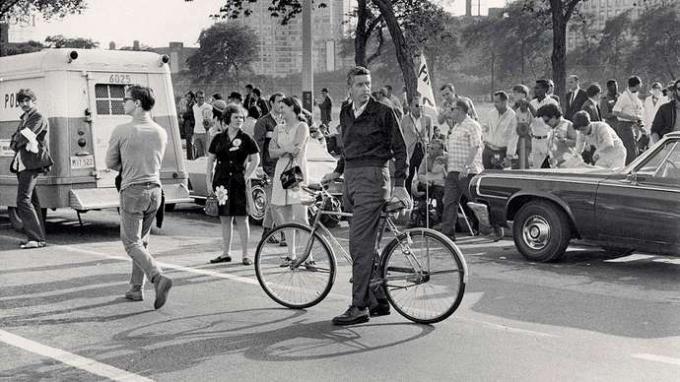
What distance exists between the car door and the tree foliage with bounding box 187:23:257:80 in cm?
7421

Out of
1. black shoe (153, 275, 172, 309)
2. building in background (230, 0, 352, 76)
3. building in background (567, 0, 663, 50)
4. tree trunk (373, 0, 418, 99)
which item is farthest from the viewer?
building in background (230, 0, 352, 76)

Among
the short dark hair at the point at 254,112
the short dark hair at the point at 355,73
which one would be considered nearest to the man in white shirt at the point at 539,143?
the short dark hair at the point at 254,112

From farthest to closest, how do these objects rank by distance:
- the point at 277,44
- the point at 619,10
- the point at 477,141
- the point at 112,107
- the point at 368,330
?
the point at 277,44
the point at 619,10
the point at 112,107
the point at 477,141
the point at 368,330

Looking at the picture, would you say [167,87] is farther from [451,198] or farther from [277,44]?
[277,44]

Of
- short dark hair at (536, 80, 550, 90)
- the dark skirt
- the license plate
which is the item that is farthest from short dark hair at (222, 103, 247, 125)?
short dark hair at (536, 80, 550, 90)

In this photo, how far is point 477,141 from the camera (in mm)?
11438

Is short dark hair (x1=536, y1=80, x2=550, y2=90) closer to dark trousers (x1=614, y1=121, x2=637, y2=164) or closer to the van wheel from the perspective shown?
dark trousers (x1=614, y1=121, x2=637, y2=164)

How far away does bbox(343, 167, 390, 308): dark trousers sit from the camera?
7086 mm

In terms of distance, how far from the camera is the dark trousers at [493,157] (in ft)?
43.4

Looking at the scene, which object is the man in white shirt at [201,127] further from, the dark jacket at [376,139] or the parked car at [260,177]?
the dark jacket at [376,139]

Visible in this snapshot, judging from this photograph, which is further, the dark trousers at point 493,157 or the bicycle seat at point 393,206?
the dark trousers at point 493,157

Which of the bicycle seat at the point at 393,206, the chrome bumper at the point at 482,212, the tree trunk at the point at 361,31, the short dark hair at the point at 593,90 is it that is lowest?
the chrome bumper at the point at 482,212

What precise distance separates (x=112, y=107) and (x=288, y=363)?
768 cm

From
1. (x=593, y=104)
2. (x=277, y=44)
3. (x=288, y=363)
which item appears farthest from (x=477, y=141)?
(x=277, y=44)
